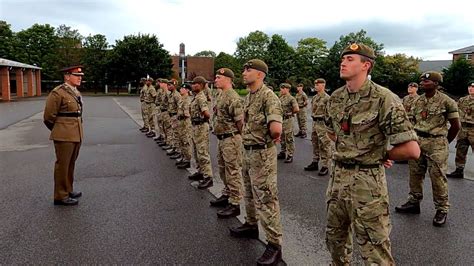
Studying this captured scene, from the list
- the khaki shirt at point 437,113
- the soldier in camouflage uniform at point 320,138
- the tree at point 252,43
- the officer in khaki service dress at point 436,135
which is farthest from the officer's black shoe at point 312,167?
the tree at point 252,43

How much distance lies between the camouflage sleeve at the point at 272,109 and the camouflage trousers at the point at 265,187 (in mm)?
353

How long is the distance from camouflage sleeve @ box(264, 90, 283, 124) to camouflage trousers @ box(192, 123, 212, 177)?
2.75 metres

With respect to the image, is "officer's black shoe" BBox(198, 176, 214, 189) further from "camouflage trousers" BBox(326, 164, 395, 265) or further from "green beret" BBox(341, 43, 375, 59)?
"green beret" BBox(341, 43, 375, 59)

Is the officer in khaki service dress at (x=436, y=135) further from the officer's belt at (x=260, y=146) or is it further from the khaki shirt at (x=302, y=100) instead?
the khaki shirt at (x=302, y=100)

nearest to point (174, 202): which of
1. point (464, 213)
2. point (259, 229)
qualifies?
point (259, 229)

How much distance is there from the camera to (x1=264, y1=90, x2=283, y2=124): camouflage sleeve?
375cm

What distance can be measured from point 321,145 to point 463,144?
2921 mm

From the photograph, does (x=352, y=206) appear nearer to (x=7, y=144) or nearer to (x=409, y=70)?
(x=7, y=144)

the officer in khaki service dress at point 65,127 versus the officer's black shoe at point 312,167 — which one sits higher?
the officer in khaki service dress at point 65,127

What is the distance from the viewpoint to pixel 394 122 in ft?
8.22

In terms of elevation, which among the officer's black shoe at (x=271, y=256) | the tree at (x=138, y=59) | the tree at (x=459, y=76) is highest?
the tree at (x=138, y=59)

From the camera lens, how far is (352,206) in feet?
8.75

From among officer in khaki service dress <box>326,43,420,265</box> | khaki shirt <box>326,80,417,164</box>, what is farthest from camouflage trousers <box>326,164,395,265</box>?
khaki shirt <box>326,80,417,164</box>

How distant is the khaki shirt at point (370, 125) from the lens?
8.24ft
